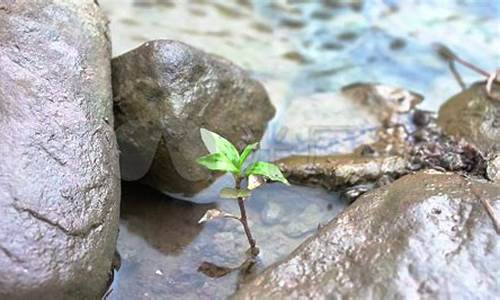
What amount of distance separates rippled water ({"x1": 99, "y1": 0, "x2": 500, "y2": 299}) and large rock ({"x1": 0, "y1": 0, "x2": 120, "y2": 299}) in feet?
1.18

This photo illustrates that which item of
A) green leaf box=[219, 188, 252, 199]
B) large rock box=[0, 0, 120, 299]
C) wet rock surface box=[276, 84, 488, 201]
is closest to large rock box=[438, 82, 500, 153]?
wet rock surface box=[276, 84, 488, 201]

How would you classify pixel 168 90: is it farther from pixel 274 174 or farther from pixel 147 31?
pixel 147 31

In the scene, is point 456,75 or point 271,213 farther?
point 456,75

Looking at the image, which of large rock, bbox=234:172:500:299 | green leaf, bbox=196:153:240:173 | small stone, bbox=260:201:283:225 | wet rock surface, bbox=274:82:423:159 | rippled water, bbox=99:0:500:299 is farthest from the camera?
wet rock surface, bbox=274:82:423:159

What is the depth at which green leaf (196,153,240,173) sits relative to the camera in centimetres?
288

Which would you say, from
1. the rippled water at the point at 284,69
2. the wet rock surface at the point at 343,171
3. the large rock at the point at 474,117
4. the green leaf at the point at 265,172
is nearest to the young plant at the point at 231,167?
the green leaf at the point at 265,172

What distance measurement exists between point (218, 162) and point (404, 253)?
0.78 metres

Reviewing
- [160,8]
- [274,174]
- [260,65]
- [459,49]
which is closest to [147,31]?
[160,8]

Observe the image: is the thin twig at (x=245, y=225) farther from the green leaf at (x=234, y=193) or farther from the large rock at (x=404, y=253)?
the large rock at (x=404, y=253)

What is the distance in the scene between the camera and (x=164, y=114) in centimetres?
342

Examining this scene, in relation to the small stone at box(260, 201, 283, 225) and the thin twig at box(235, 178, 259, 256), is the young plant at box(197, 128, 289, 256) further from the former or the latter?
the small stone at box(260, 201, 283, 225)

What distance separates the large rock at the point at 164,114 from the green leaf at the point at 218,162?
554mm

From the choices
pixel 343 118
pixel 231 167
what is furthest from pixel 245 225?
pixel 343 118

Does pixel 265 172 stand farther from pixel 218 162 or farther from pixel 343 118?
pixel 343 118
